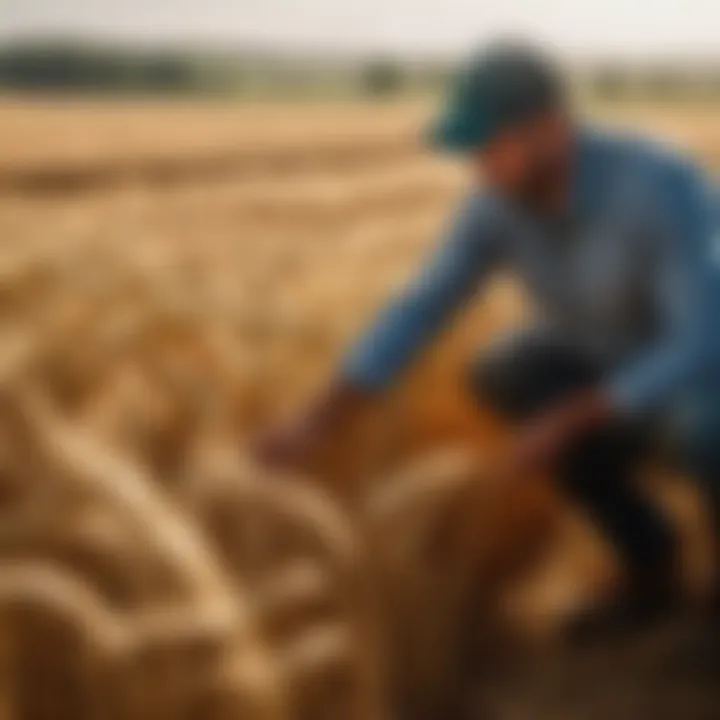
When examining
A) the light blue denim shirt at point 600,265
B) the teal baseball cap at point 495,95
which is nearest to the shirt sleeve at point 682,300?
the light blue denim shirt at point 600,265

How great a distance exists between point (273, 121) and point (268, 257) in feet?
0.40

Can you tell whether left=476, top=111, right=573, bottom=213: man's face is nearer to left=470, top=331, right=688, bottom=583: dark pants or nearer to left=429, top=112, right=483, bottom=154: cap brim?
left=429, top=112, right=483, bottom=154: cap brim

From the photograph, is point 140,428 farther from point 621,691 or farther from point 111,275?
point 621,691

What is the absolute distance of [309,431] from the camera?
117 centimetres

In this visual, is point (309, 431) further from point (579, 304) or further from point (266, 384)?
point (579, 304)

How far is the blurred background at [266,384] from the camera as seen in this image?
1.10m

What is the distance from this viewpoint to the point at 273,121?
1245mm

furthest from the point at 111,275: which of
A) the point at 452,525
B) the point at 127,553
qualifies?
the point at 452,525

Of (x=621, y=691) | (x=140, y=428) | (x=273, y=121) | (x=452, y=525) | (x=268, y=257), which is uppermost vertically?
(x=273, y=121)

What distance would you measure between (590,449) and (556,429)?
0.10 feet

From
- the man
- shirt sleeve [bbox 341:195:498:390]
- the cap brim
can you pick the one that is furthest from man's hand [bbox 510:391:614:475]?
the cap brim

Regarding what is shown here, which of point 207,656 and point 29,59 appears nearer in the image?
point 207,656

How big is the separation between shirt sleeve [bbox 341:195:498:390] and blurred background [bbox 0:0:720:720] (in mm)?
15

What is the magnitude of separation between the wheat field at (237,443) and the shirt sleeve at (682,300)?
5 centimetres
